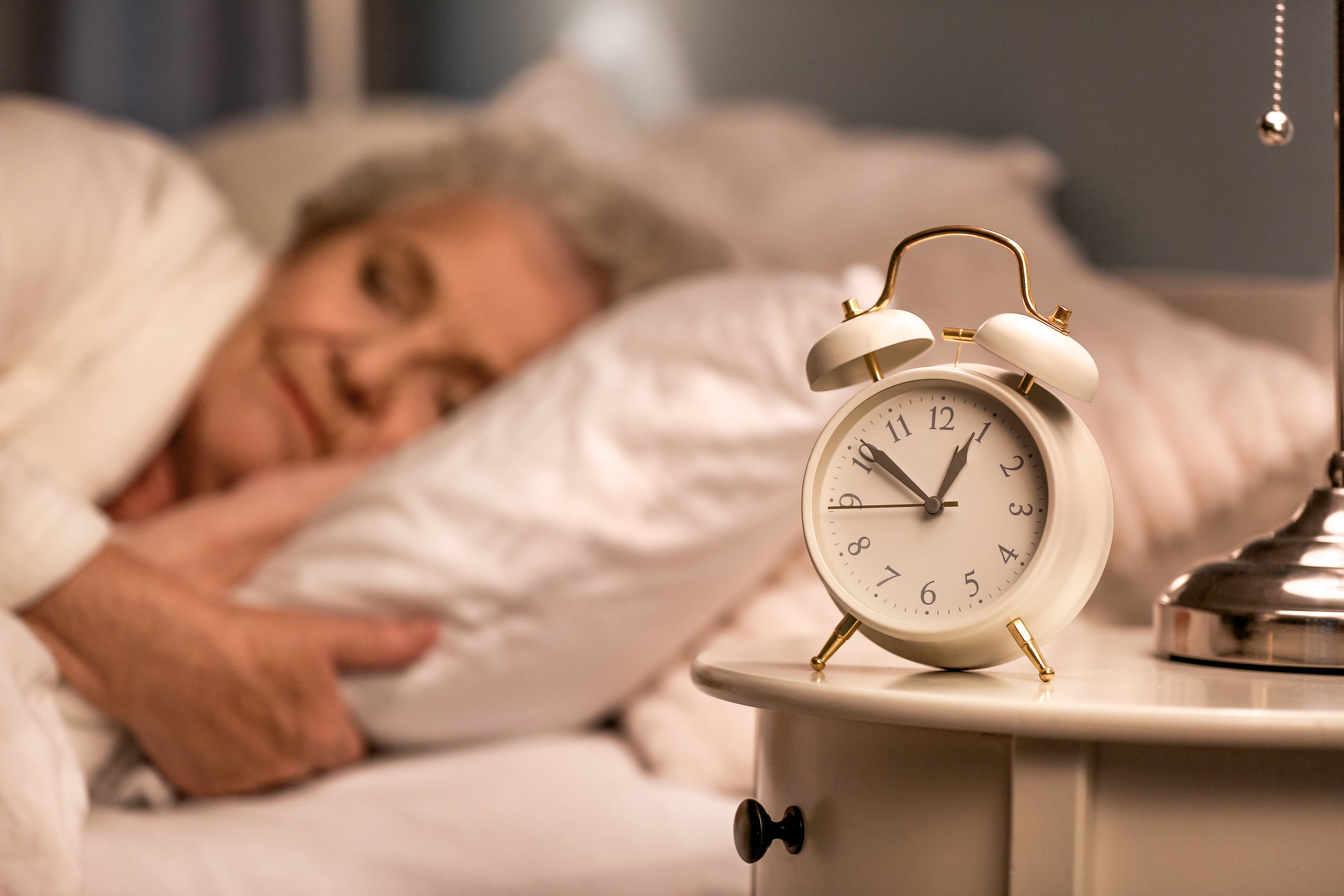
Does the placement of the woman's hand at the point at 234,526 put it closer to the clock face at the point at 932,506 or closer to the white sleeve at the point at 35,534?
the white sleeve at the point at 35,534

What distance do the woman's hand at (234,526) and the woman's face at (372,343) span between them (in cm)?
11

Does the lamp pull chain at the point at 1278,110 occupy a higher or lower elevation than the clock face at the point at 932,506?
higher

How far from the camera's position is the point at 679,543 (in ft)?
3.06

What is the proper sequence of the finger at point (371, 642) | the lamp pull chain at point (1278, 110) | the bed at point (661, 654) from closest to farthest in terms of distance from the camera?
the lamp pull chain at point (1278, 110)
the bed at point (661, 654)
the finger at point (371, 642)

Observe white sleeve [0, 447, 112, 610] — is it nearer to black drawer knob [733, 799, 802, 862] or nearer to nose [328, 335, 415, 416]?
nose [328, 335, 415, 416]

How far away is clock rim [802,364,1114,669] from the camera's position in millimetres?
556

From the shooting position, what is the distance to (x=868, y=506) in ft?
1.96

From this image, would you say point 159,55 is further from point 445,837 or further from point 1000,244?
point 1000,244

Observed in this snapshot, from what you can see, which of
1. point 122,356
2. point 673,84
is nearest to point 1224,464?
point 122,356

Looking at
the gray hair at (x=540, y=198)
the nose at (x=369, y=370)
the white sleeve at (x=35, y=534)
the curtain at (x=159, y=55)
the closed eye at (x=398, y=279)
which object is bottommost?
the white sleeve at (x=35, y=534)

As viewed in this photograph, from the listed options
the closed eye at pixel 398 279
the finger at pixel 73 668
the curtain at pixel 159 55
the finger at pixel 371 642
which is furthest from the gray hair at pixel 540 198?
the curtain at pixel 159 55

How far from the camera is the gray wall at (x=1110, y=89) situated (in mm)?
1134

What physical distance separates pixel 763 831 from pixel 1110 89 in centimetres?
123

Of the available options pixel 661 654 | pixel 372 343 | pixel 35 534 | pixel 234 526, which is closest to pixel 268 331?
pixel 372 343
